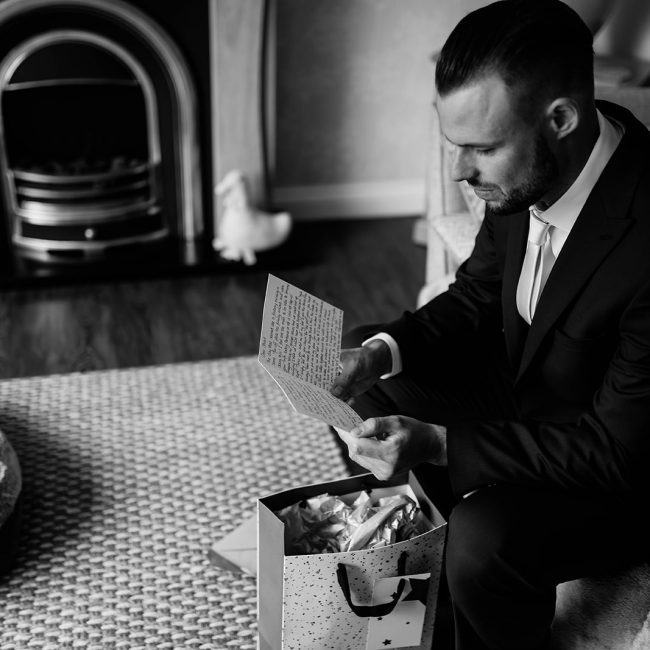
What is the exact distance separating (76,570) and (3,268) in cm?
150

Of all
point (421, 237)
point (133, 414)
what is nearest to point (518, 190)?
point (133, 414)

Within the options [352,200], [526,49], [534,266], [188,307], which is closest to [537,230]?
Answer: [534,266]

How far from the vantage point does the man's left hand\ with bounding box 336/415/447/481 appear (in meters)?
1.28

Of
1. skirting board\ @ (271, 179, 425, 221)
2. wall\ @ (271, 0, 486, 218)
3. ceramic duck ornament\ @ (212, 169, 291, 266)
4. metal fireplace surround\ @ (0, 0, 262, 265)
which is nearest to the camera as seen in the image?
metal fireplace surround\ @ (0, 0, 262, 265)

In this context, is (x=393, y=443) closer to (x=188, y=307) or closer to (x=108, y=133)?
(x=188, y=307)

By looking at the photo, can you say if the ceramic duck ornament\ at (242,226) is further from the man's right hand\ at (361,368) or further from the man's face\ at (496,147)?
the man's face\ at (496,147)

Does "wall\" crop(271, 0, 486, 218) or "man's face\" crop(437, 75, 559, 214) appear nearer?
"man's face\" crop(437, 75, 559, 214)

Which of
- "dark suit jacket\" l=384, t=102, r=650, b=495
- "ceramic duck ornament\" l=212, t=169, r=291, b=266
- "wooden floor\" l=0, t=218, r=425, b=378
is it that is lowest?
"wooden floor\" l=0, t=218, r=425, b=378

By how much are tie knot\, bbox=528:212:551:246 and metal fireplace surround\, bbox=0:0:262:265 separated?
1723 millimetres

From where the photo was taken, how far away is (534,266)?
145 centimetres

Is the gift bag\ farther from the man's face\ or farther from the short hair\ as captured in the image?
the short hair\

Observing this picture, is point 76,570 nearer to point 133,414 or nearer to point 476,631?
point 133,414

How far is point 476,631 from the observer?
1271mm

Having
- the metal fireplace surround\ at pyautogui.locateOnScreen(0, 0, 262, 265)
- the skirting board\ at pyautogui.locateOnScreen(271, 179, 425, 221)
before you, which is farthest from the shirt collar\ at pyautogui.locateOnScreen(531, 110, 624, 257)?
the skirting board\ at pyautogui.locateOnScreen(271, 179, 425, 221)
